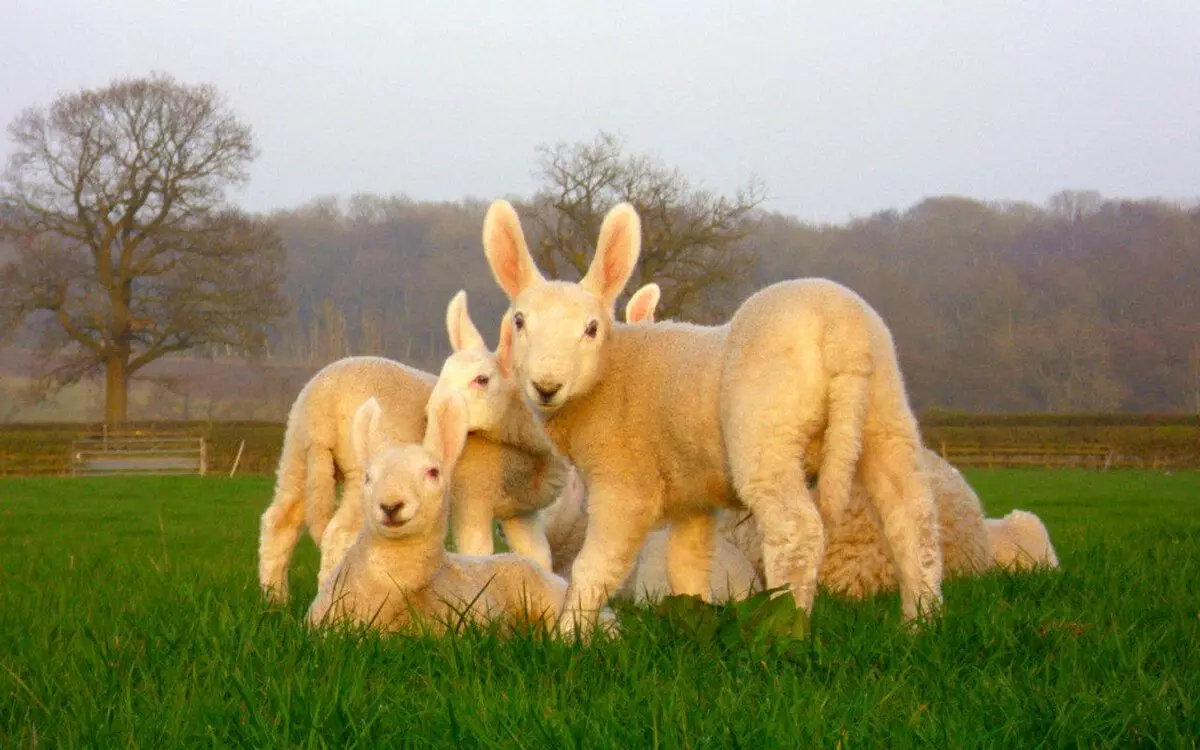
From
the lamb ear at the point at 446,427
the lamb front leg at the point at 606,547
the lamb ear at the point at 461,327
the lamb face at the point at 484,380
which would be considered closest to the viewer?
the lamb front leg at the point at 606,547

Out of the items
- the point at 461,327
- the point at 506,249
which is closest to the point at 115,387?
the point at 461,327

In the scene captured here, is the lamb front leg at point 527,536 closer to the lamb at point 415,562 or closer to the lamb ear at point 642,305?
the lamb ear at point 642,305

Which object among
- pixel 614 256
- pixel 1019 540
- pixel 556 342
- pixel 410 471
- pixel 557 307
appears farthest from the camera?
pixel 1019 540

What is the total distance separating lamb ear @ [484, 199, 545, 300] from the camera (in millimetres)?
6035

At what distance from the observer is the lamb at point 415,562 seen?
16.5 feet

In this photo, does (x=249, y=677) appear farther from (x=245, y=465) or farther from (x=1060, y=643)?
(x=245, y=465)

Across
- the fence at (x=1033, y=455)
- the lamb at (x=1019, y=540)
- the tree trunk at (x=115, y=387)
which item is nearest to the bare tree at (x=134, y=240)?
the tree trunk at (x=115, y=387)

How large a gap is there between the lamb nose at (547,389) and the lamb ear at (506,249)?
0.91 m

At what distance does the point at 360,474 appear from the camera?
7.54 metres

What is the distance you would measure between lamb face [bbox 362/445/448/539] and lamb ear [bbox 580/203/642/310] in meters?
1.07

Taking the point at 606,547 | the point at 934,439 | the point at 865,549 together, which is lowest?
the point at 934,439

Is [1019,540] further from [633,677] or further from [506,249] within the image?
[633,677]

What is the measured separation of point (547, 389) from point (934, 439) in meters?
40.8

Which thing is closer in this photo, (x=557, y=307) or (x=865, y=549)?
(x=557, y=307)
